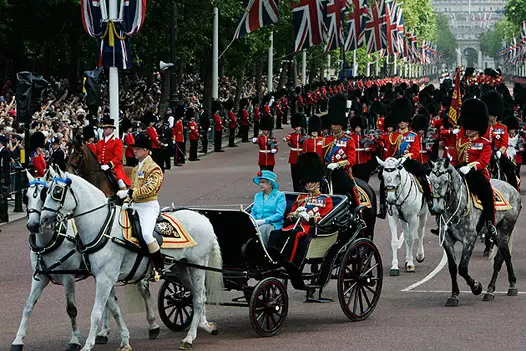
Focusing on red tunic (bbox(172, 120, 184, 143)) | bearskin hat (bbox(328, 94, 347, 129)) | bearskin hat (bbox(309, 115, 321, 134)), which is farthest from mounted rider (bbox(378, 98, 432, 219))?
red tunic (bbox(172, 120, 184, 143))

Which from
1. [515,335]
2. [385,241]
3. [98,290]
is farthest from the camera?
[385,241]

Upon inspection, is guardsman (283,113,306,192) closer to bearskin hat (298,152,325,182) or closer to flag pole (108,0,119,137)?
flag pole (108,0,119,137)

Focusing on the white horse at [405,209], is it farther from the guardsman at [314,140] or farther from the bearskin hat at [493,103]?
the bearskin hat at [493,103]

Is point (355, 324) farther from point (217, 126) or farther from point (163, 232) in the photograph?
point (217, 126)

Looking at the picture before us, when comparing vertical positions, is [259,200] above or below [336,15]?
below

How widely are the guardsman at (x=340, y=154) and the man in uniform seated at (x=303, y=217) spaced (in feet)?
8.33

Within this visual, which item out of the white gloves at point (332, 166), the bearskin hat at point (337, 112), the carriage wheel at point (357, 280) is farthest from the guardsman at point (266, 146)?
the carriage wheel at point (357, 280)

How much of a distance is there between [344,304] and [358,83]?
2713 inches

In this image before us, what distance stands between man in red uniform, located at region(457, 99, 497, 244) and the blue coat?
262cm

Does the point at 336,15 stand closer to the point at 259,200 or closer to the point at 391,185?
the point at 391,185

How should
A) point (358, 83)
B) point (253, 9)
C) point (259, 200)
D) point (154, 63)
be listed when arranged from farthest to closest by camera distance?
1. point (358, 83)
2. point (154, 63)
3. point (253, 9)
4. point (259, 200)

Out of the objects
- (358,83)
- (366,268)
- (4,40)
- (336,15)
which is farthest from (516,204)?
(358,83)

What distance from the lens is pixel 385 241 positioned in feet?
68.6

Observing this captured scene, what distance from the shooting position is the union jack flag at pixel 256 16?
138ft
